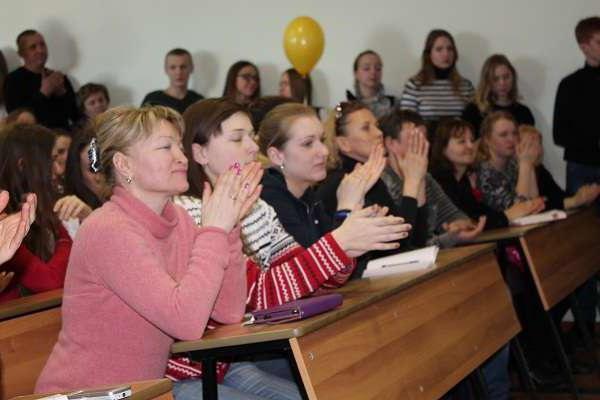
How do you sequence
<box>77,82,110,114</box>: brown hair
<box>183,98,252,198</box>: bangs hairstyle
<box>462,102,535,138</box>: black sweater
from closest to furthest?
<box>183,98,252,198</box>: bangs hairstyle
<box>462,102,535,138</box>: black sweater
<box>77,82,110,114</box>: brown hair

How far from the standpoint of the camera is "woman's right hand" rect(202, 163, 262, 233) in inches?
100

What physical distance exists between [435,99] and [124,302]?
14.5 feet

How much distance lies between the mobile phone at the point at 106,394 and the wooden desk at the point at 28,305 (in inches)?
36.7

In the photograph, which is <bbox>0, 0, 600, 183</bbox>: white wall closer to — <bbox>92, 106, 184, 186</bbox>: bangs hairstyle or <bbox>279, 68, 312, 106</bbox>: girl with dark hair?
<bbox>279, 68, 312, 106</bbox>: girl with dark hair

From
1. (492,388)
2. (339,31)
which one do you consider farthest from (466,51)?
(492,388)

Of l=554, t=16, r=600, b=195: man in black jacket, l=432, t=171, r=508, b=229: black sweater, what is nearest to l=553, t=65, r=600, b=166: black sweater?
l=554, t=16, r=600, b=195: man in black jacket

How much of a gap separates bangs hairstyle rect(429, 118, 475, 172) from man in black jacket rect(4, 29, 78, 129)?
2.69 metres

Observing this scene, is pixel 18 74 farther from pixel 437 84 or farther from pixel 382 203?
pixel 382 203

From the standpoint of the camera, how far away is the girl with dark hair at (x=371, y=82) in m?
6.63

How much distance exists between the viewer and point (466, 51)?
6.81m

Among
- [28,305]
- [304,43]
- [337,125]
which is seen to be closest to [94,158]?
[28,305]

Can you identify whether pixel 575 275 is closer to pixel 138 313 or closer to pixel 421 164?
pixel 421 164

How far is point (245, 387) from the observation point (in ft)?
9.15

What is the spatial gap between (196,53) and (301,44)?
129cm
